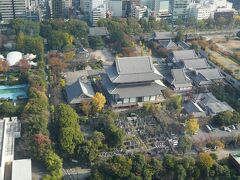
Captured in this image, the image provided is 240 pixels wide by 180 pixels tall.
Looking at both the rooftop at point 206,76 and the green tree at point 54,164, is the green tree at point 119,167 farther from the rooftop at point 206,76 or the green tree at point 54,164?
the rooftop at point 206,76

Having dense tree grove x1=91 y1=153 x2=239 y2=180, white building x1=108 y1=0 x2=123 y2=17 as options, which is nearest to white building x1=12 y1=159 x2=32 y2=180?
dense tree grove x1=91 y1=153 x2=239 y2=180

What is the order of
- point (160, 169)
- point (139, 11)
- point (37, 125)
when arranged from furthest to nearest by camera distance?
1. point (139, 11)
2. point (37, 125)
3. point (160, 169)

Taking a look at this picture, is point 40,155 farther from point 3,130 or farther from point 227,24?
point 227,24

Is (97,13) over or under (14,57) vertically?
over

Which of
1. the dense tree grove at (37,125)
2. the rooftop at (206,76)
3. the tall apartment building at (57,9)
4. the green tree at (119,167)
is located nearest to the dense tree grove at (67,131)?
the dense tree grove at (37,125)

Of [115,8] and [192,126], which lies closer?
[192,126]

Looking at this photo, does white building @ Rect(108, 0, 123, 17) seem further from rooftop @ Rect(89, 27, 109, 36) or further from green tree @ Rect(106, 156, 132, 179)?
green tree @ Rect(106, 156, 132, 179)

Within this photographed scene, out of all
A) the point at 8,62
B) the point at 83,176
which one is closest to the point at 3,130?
the point at 83,176

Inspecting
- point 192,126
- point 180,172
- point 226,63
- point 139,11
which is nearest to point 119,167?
point 180,172

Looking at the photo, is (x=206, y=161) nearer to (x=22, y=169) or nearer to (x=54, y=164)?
(x=54, y=164)
